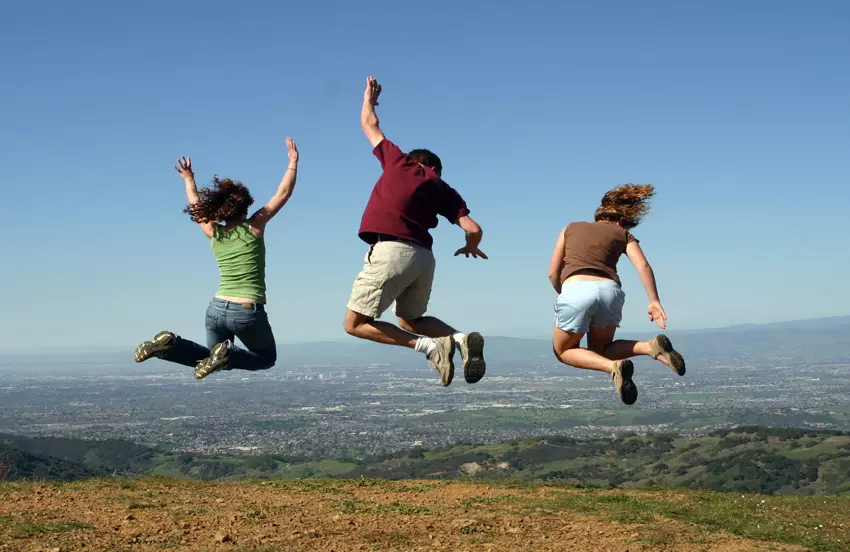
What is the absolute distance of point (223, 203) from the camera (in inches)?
388

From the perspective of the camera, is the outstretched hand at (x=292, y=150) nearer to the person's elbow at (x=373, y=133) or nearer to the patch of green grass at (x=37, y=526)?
the person's elbow at (x=373, y=133)

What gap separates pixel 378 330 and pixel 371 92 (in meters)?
2.42

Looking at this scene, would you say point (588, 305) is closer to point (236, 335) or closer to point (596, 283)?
point (596, 283)

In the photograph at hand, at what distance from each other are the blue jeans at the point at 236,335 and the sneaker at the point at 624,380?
12.4 feet

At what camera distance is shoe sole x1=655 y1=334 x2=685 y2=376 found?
8.27 metres

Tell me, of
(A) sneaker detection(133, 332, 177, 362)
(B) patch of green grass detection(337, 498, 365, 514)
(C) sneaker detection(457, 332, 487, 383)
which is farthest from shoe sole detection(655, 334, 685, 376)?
(B) patch of green grass detection(337, 498, 365, 514)

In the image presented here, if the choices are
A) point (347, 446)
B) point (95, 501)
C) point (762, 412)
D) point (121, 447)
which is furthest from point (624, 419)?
point (95, 501)

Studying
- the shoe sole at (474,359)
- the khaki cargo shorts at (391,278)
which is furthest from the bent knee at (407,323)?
the shoe sole at (474,359)

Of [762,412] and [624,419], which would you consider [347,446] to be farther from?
[762,412]

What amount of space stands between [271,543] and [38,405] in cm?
21016

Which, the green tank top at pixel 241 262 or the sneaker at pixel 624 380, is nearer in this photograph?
the sneaker at pixel 624 380

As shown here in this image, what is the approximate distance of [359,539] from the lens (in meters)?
10.1

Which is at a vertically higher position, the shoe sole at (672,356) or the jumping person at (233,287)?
the jumping person at (233,287)

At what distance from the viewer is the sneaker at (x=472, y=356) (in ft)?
27.5
